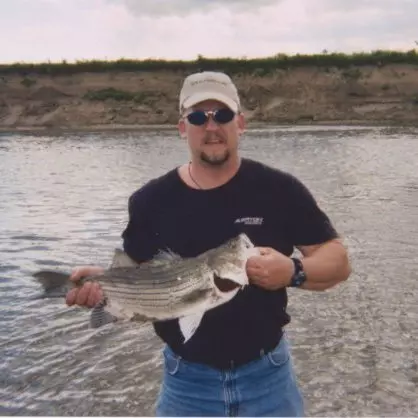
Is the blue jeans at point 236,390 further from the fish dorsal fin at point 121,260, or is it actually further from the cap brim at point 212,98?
the cap brim at point 212,98

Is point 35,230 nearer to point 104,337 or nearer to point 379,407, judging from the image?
point 104,337

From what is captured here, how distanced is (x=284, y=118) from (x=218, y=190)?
57.7 meters

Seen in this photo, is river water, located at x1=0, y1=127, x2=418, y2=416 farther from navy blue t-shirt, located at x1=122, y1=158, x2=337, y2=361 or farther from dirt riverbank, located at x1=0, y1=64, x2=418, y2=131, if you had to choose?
dirt riverbank, located at x1=0, y1=64, x2=418, y2=131

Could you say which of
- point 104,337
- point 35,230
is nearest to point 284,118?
point 35,230

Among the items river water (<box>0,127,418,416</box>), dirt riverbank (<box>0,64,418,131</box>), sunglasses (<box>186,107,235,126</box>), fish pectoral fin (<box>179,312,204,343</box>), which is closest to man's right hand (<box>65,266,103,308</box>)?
fish pectoral fin (<box>179,312,204,343</box>)

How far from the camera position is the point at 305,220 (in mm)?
4246

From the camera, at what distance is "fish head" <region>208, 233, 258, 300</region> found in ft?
12.7

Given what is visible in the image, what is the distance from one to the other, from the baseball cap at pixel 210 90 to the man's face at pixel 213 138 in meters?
0.05

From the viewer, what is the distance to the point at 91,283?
14.1 ft

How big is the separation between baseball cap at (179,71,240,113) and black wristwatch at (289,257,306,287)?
98cm

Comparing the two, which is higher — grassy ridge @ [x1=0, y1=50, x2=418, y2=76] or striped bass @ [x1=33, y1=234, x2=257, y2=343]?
striped bass @ [x1=33, y1=234, x2=257, y2=343]

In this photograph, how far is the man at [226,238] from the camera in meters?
4.18

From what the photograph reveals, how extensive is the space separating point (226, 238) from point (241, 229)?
10 centimetres

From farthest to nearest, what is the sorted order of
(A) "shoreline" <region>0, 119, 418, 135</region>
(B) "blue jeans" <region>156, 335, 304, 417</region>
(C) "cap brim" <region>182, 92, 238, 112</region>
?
(A) "shoreline" <region>0, 119, 418, 135</region> → (C) "cap brim" <region>182, 92, 238, 112</region> → (B) "blue jeans" <region>156, 335, 304, 417</region>
